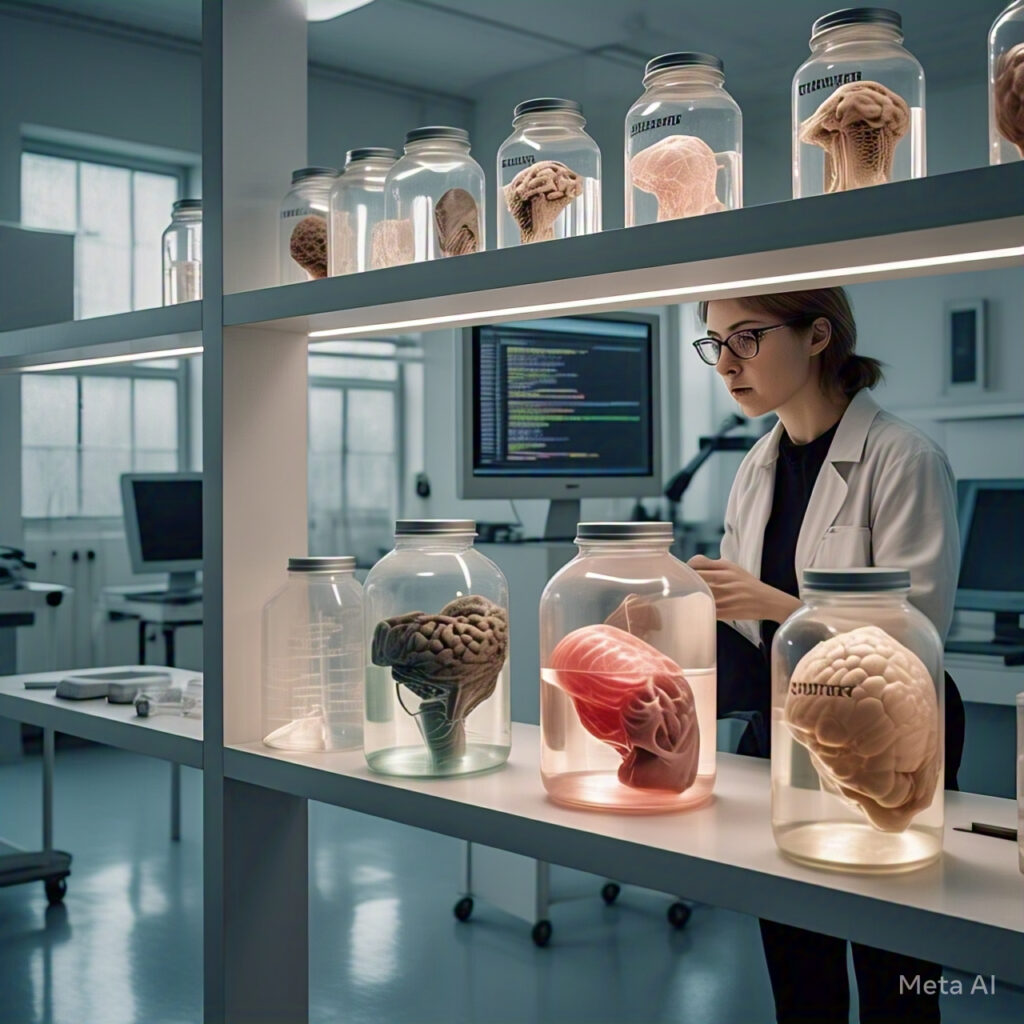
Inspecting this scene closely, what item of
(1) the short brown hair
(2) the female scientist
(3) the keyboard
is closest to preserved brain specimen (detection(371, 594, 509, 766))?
(2) the female scientist

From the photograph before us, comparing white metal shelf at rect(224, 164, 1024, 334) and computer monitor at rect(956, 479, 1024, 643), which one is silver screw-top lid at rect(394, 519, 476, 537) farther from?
computer monitor at rect(956, 479, 1024, 643)

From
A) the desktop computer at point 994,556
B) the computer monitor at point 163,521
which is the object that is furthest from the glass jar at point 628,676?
the computer monitor at point 163,521

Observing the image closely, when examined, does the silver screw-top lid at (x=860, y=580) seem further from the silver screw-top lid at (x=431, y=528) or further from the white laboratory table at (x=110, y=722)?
the white laboratory table at (x=110, y=722)

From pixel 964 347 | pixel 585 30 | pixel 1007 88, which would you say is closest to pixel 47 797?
pixel 1007 88

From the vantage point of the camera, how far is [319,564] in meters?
1.22

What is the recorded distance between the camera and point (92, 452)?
6.10 metres

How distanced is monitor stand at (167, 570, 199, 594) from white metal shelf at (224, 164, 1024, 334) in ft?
14.0

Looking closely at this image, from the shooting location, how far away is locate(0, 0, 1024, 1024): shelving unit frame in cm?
75

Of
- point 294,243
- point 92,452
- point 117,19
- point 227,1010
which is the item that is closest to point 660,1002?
point 227,1010

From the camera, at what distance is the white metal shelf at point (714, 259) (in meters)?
0.72

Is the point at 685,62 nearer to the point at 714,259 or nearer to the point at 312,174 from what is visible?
the point at 714,259

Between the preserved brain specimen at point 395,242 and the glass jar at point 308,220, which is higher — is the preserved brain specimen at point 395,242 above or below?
below

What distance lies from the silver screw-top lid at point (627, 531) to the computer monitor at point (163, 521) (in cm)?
414

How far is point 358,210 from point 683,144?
1.28 ft
